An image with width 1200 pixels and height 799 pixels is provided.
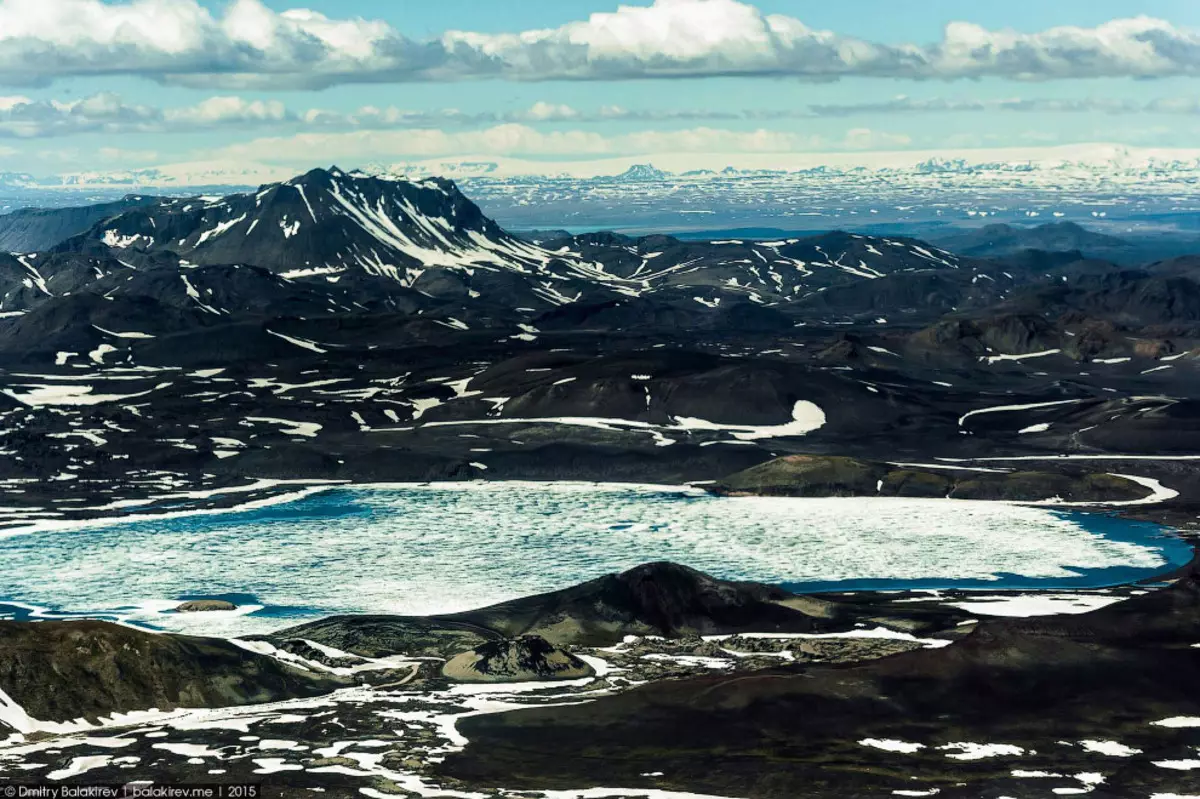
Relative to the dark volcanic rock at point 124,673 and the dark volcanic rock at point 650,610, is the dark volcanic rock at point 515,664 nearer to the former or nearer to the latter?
the dark volcanic rock at point 124,673

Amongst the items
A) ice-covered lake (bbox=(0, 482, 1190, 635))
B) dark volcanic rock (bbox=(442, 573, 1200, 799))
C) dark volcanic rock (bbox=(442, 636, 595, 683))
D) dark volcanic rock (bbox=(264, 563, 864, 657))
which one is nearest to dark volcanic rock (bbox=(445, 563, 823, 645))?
dark volcanic rock (bbox=(264, 563, 864, 657))

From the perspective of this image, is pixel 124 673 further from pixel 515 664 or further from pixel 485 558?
pixel 485 558

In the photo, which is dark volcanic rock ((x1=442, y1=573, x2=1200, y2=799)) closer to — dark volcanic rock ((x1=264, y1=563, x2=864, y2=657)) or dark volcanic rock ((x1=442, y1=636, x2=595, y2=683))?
dark volcanic rock ((x1=442, y1=636, x2=595, y2=683))

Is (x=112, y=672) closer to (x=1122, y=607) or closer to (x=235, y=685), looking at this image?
(x=235, y=685)

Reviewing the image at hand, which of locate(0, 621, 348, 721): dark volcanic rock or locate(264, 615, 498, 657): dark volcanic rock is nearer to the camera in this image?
locate(0, 621, 348, 721): dark volcanic rock

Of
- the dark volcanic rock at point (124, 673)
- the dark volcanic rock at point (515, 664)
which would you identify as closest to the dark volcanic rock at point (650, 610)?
the dark volcanic rock at point (515, 664)
